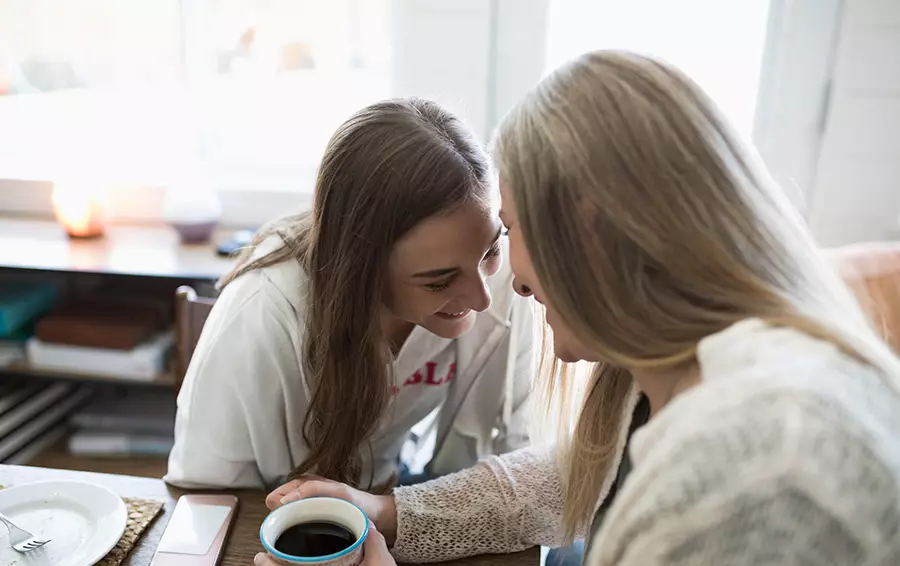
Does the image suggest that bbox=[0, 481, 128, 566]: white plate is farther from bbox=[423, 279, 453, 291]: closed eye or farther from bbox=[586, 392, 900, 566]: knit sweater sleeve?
bbox=[586, 392, 900, 566]: knit sweater sleeve

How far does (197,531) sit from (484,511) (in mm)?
345

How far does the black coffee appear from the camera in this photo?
2.38 ft

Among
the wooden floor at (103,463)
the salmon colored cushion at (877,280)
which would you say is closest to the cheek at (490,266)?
the salmon colored cushion at (877,280)

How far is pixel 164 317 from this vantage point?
6.88 feet

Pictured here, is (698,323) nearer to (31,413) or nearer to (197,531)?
(197,531)

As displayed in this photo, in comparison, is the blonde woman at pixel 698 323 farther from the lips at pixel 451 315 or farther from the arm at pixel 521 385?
the arm at pixel 521 385

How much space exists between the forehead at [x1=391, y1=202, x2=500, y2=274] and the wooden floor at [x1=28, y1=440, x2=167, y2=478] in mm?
1385

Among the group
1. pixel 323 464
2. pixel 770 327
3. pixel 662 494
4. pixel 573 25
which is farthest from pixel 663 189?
pixel 573 25

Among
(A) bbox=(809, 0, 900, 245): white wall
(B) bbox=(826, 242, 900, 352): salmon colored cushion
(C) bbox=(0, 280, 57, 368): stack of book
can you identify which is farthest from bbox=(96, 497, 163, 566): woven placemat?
(A) bbox=(809, 0, 900, 245): white wall

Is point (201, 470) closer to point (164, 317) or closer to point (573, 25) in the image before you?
point (164, 317)

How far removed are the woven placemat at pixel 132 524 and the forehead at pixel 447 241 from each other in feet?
1.47

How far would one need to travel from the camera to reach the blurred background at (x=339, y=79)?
1.88m

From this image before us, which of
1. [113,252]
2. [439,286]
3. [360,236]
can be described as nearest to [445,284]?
[439,286]

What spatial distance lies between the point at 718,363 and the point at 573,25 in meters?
1.59
